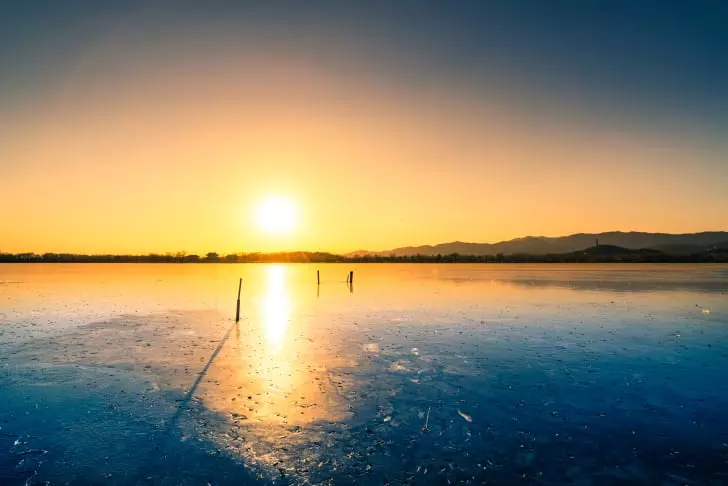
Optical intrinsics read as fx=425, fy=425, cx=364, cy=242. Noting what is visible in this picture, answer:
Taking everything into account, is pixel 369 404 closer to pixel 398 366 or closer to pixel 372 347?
pixel 398 366

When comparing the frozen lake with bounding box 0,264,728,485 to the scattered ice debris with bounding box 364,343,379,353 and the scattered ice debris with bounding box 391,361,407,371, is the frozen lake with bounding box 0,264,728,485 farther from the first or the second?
the scattered ice debris with bounding box 364,343,379,353

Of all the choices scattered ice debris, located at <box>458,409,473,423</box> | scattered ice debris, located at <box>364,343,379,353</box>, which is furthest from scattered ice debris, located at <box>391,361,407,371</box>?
scattered ice debris, located at <box>458,409,473,423</box>

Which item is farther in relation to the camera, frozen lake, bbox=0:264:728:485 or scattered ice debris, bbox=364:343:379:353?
scattered ice debris, bbox=364:343:379:353

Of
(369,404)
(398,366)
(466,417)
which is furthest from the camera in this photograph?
(398,366)

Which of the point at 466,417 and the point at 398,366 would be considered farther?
the point at 398,366

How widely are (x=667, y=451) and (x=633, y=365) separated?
390 inches

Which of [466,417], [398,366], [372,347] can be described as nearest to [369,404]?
[466,417]

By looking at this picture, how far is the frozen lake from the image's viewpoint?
33.8ft

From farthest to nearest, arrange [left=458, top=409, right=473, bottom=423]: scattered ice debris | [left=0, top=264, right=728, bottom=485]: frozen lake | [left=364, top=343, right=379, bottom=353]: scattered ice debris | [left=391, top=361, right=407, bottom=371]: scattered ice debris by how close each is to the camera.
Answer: [left=364, top=343, right=379, bottom=353]: scattered ice debris, [left=391, top=361, right=407, bottom=371]: scattered ice debris, [left=458, top=409, right=473, bottom=423]: scattered ice debris, [left=0, top=264, right=728, bottom=485]: frozen lake

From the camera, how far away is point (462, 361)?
68.2 ft

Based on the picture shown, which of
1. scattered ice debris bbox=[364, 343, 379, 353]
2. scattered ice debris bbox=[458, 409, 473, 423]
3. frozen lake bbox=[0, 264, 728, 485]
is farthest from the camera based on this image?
scattered ice debris bbox=[364, 343, 379, 353]

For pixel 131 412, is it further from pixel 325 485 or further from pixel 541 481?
pixel 541 481

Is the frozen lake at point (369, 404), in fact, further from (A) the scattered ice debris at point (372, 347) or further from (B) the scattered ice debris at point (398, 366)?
(A) the scattered ice debris at point (372, 347)

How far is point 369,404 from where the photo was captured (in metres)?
14.8
